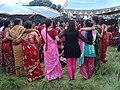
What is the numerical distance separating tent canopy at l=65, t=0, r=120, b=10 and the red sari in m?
6.36

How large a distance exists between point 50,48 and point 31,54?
550 mm

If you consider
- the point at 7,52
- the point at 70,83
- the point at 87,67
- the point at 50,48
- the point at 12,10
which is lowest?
the point at 70,83

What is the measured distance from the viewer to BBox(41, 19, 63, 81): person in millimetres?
5660

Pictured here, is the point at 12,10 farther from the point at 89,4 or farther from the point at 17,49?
the point at 17,49

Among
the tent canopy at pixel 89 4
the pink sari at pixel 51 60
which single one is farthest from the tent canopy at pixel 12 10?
the pink sari at pixel 51 60

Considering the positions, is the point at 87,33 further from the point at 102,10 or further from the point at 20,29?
the point at 102,10

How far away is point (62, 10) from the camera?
12906 millimetres

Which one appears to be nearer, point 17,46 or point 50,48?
point 50,48

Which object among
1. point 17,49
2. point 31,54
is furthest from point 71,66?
point 17,49

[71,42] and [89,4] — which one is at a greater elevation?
[89,4]

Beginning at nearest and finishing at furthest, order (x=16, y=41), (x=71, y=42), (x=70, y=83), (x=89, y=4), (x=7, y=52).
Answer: (x=70, y=83) → (x=71, y=42) → (x=16, y=41) → (x=7, y=52) → (x=89, y=4)

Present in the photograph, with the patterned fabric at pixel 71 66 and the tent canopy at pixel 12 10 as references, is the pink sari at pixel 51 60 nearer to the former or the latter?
the patterned fabric at pixel 71 66

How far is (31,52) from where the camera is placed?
19.6ft

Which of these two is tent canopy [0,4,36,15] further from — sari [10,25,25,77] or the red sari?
the red sari
